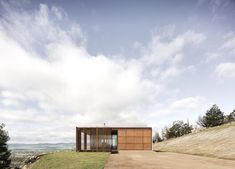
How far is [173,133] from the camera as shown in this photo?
252 feet

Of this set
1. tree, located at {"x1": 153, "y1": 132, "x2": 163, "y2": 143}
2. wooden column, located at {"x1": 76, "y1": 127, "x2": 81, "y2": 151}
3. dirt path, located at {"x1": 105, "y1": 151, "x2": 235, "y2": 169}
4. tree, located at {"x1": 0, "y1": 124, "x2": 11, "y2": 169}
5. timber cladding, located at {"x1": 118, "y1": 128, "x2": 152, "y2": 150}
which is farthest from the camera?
tree, located at {"x1": 153, "y1": 132, "x2": 163, "y2": 143}

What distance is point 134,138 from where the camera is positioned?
150ft

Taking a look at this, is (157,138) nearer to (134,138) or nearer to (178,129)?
(178,129)

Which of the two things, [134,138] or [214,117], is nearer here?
[134,138]

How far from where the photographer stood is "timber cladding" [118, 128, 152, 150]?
45344 millimetres

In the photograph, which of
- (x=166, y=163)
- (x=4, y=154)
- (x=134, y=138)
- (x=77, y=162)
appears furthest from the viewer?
(x=4, y=154)

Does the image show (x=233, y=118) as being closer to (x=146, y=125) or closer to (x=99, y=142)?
(x=146, y=125)

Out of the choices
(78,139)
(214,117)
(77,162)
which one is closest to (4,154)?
(78,139)

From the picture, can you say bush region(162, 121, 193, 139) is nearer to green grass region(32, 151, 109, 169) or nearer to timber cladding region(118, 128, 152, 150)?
timber cladding region(118, 128, 152, 150)

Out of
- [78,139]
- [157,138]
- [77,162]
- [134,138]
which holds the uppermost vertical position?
[77,162]

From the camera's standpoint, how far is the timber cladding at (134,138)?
45.3 metres

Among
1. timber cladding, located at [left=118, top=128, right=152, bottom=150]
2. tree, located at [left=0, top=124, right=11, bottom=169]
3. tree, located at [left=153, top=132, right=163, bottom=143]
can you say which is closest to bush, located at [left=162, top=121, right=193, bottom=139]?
tree, located at [left=153, top=132, right=163, bottom=143]

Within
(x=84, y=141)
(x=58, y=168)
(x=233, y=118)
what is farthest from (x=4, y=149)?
(x=233, y=118)

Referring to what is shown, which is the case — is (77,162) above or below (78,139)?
above
